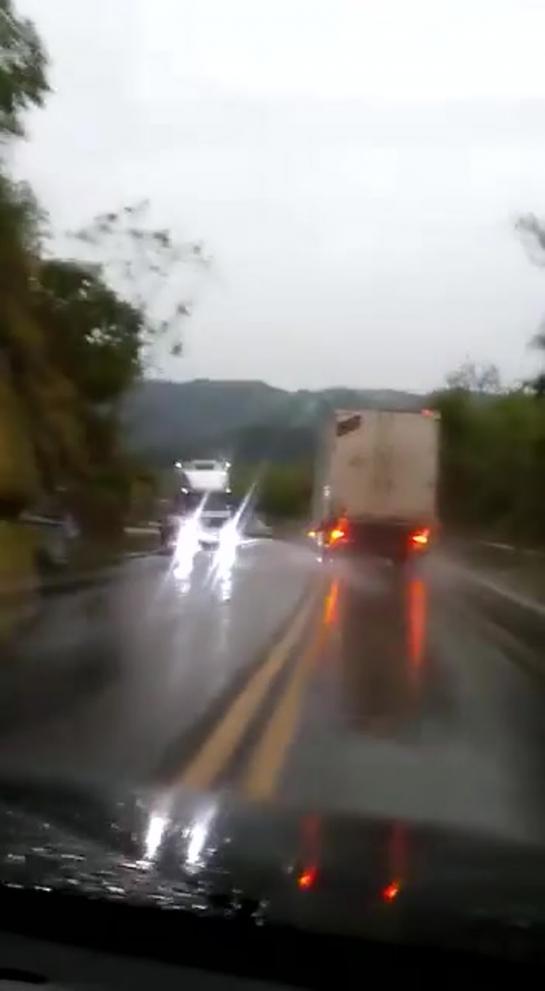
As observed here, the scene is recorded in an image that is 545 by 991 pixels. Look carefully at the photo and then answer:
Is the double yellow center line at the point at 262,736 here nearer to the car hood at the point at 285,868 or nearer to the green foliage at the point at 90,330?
the car hood at the point at 285,868

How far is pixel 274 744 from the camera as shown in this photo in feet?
36.6

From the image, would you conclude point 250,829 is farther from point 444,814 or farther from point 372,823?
point 444,814

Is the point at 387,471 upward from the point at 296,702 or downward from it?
upward

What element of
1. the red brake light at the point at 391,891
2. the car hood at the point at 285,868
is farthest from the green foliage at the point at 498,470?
the red brake light at the point at 391,891

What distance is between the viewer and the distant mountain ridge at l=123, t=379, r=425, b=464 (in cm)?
5178

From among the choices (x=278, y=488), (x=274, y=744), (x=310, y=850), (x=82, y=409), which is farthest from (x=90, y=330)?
(x=310, y=850)

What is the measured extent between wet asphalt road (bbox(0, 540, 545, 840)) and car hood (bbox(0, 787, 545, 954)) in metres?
1.53

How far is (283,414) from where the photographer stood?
211 ft

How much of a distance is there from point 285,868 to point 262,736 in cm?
639

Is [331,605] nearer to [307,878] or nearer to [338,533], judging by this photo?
[338,533]

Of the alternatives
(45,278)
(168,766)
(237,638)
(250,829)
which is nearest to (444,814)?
(168,766)

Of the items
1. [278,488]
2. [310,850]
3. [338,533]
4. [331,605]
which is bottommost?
[331,605]

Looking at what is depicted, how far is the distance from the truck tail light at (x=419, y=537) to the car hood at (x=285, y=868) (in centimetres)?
2905

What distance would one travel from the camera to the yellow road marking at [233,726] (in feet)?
32.0
